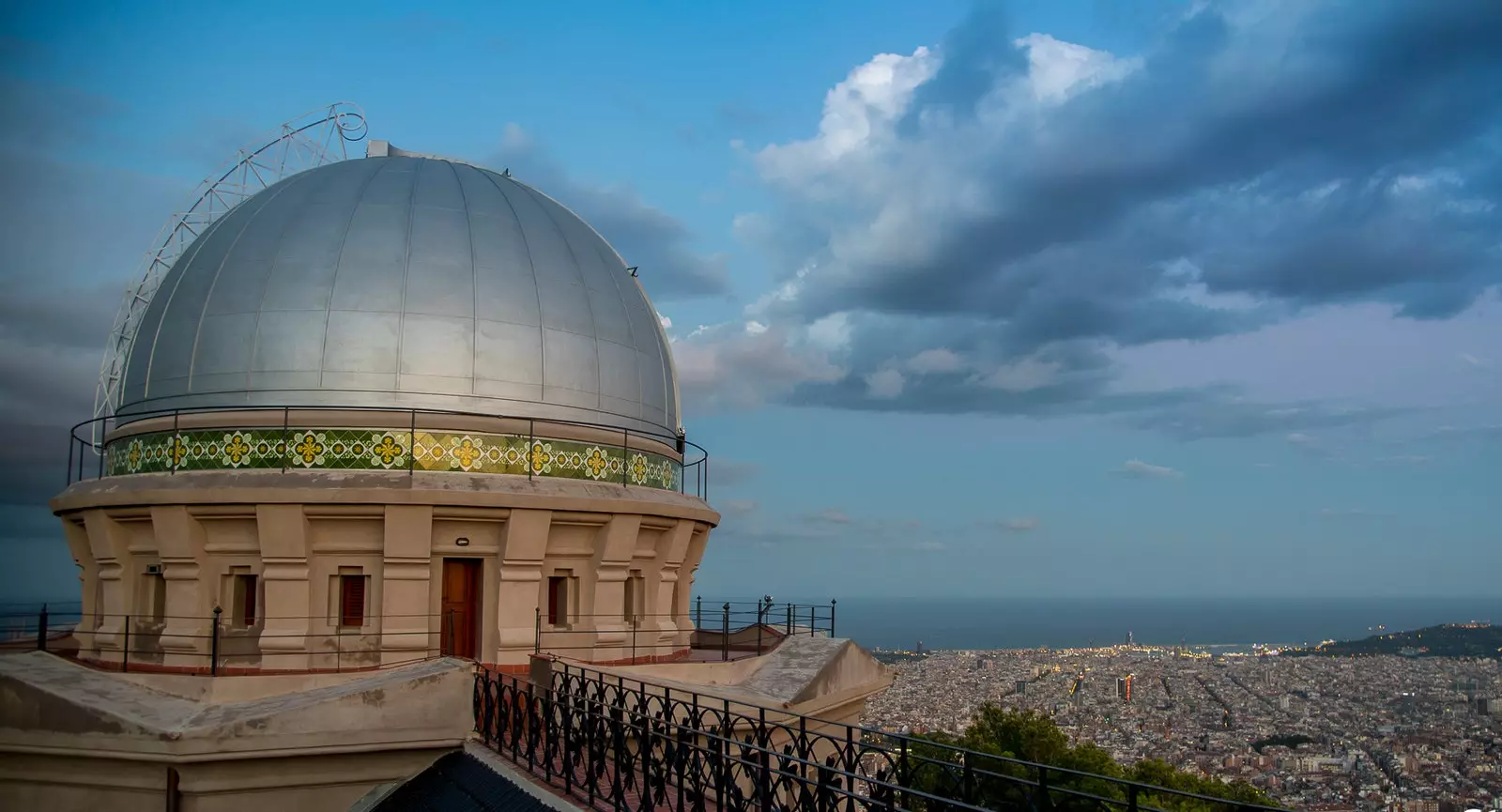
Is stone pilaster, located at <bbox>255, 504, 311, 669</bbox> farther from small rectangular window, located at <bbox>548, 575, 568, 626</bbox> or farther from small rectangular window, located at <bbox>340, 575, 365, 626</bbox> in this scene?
small rectangular window, located at <bbox>548, 575, 568, 626</bbox>

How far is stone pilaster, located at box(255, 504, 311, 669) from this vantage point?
1706cm

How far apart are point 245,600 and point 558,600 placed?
494cm

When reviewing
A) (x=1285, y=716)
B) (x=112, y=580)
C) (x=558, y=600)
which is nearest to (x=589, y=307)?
(x=558, y=600)

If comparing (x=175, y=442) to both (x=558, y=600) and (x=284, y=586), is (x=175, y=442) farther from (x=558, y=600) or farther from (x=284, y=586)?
(x=558, y=600)

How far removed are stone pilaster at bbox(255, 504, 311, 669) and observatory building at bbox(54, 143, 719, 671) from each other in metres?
0.03

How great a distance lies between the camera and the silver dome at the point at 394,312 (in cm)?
1864

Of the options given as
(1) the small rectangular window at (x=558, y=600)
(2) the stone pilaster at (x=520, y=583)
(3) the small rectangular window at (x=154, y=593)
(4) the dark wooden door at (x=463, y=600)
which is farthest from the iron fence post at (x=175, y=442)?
(1) the small rectangular window at (x=558, y=600)

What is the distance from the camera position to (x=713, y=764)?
9523 mm

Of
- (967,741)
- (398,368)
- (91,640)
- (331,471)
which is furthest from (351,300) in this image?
(967,741)

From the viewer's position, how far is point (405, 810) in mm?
12531

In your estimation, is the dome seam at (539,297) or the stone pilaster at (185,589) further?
the dome seam at (539,297)

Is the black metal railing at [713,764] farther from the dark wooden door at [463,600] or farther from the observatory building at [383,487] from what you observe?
the dark wooden door at [463,600]

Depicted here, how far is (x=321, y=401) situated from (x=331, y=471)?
129cm

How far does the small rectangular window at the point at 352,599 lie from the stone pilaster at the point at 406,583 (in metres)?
0.62
